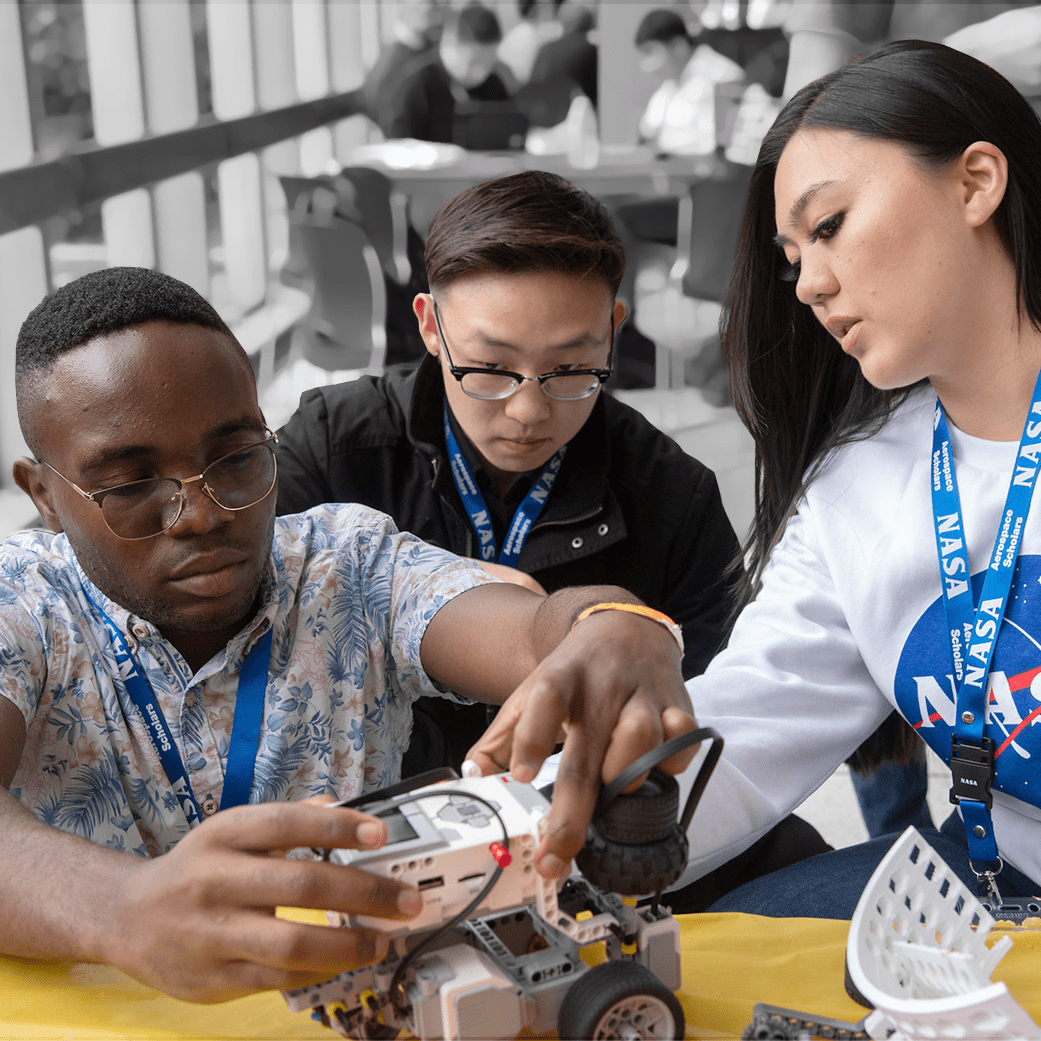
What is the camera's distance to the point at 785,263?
67.6 inches

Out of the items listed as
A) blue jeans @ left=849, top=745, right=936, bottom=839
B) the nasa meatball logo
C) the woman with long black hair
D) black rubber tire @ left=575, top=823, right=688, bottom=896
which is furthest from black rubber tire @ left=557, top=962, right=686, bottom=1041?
blue jeans @ left=849, top=745, right=936, bottom=839

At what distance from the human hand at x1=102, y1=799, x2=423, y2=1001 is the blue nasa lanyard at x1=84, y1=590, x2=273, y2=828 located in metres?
0.48

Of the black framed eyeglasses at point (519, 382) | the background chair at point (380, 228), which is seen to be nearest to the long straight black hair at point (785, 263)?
the black framed eyeglasses at point (519, 382)

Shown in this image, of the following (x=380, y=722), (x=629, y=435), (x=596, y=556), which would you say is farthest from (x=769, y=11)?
(x=380, y=722)

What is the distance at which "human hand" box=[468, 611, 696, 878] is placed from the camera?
2.77ft

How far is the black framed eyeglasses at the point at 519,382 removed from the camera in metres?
1.92

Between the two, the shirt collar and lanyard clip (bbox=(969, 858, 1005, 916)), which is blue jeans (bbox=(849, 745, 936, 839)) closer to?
lanyard clip (bbox=(969, 858, 1005, 916))

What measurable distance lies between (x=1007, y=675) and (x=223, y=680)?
102cm

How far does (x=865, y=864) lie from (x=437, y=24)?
9.90 feet

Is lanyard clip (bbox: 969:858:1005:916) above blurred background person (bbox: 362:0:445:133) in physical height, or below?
below

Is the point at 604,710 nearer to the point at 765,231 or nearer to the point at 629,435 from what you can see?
the point at 765,231

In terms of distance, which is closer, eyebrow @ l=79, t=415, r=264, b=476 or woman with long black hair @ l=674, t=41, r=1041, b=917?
eyebrow @ l=79, t=415, r=264, b=476

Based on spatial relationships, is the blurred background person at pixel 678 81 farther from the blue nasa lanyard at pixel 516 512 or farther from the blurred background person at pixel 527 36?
the blue nasa lanyard at pixel 516 512

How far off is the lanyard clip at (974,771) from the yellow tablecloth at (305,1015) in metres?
0.29
